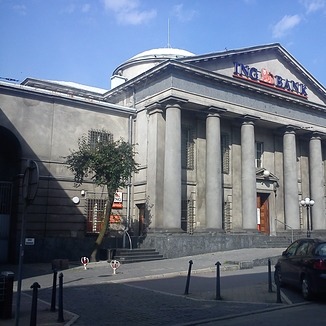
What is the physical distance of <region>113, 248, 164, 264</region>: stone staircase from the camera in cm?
2245

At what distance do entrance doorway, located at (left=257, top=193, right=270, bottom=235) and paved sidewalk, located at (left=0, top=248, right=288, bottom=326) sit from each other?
1193 centimetres

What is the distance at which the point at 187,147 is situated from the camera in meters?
28.0

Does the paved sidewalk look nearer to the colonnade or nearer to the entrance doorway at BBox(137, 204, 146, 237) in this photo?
the colonnade

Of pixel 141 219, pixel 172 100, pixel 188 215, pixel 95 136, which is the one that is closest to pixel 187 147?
pixel 172 100

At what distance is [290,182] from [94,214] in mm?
14870

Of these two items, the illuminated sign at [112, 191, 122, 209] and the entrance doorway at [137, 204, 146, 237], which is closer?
the illuminated sign at [112, 191, 122, 209]

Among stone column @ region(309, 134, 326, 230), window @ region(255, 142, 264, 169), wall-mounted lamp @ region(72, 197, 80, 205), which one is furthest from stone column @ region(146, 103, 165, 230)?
stone column @ region(309, 134, 326, 230)

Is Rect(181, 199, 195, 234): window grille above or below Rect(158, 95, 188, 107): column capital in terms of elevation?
below

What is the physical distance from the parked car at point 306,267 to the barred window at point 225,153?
16607mm

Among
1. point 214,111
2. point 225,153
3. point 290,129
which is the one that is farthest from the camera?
point 290,129

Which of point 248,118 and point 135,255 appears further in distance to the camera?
point 248,118

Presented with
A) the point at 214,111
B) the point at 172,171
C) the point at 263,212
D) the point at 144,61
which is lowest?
the point at 263,212

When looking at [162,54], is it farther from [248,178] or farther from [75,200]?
[75,200]

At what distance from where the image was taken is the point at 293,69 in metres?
33.2
